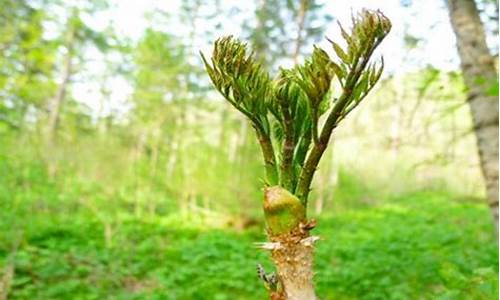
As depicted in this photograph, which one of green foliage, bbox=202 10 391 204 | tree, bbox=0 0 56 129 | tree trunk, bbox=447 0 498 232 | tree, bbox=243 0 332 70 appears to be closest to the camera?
green foliage, bbox=202 10 391 204

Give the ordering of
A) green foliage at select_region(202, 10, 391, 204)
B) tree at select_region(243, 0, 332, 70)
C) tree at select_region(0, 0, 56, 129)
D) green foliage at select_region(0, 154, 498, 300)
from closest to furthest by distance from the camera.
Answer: green foliage at select_region(202, 10, 391, 204), tree at select_region(0, 0, 56, 129), green foliage at select_region(0, 154, 498, 300), tree at select_region(243, 0, 332, 70)

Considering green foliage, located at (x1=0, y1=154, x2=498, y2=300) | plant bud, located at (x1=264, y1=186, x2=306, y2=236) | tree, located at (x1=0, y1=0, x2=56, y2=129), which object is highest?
tree, located at (x1=0, y1=0, x2=56, y2=129)

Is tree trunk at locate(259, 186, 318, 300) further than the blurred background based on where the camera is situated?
No

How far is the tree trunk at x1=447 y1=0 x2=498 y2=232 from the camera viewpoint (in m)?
3.19

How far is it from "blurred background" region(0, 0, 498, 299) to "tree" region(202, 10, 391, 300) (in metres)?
1.16

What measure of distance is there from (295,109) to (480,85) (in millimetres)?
2421

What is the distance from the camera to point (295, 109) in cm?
128

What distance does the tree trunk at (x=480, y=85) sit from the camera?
126 inches

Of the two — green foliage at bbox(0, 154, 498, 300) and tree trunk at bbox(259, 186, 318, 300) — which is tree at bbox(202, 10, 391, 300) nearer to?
tree trunk at bbox(259, 186, 318, 300)

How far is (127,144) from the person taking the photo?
13.1 meters

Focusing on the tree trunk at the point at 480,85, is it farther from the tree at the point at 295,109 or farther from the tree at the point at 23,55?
the tree at the point at 23,55

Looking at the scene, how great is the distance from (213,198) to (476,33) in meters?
8.48

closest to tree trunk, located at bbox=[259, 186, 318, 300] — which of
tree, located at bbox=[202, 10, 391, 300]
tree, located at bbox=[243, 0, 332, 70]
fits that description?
tree, located at bbox=[202, 10, 391, 300]

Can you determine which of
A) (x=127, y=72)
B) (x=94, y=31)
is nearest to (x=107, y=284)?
(x=94, y=31)
